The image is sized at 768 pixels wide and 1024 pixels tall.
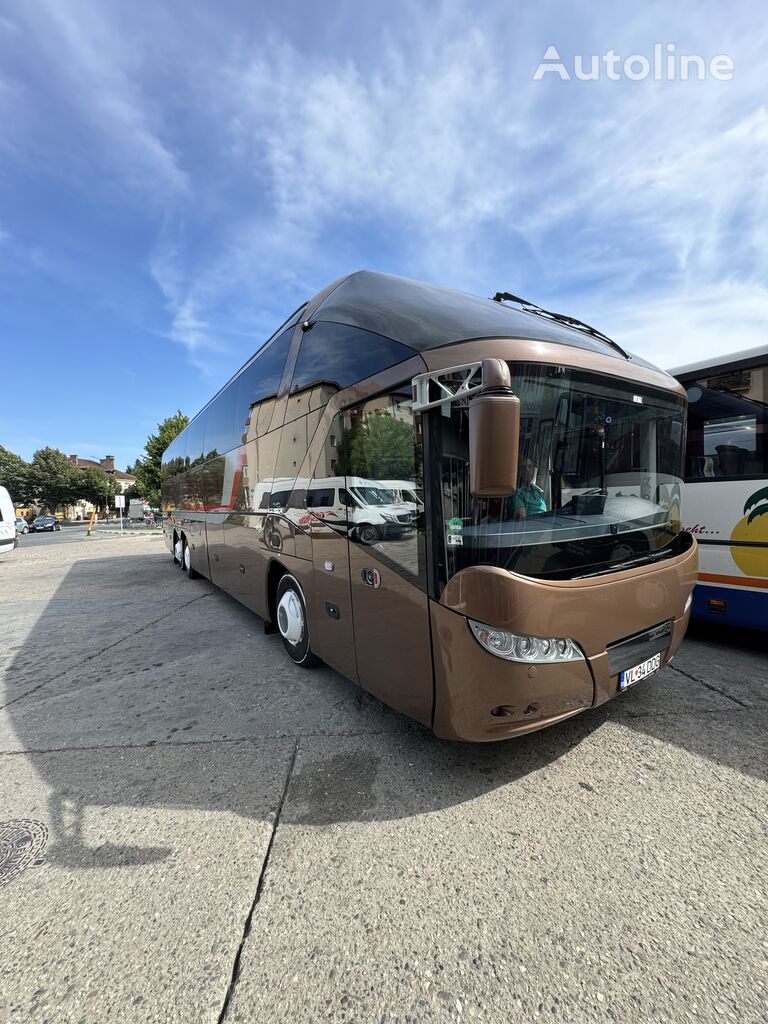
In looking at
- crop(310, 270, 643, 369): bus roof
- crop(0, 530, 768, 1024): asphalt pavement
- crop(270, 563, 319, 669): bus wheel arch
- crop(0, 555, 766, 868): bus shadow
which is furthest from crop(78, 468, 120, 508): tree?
crop(310, 270, 643, 369): bus roof

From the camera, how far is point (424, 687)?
8.59 ft

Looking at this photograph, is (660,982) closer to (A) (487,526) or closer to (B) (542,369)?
(A) (487,526)

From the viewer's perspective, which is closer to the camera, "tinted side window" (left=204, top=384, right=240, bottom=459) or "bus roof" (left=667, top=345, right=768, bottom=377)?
"bus roof" (left=667, top=345, right=768, bottom=377)

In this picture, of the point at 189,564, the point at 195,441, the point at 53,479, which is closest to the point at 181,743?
the point at 195,441

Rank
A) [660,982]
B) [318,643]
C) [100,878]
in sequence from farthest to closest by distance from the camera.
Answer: [318,643], [100,878], [660,982]

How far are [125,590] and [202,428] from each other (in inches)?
165

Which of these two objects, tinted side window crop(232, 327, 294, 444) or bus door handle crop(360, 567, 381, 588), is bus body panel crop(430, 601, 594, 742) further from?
tinted side window crop(232, 327, 294, 444)

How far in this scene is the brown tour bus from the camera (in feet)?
7.60

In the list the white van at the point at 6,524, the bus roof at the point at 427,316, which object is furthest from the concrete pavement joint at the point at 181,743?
the white van at the point at 6,524

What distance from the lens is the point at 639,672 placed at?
284 cm

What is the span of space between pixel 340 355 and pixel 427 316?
0.86 m

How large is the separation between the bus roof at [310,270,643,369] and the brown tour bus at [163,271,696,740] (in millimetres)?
19

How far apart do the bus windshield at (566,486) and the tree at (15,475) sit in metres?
83.5

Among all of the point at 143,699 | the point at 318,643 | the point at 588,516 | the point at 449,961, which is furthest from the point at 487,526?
the point at 143,699
